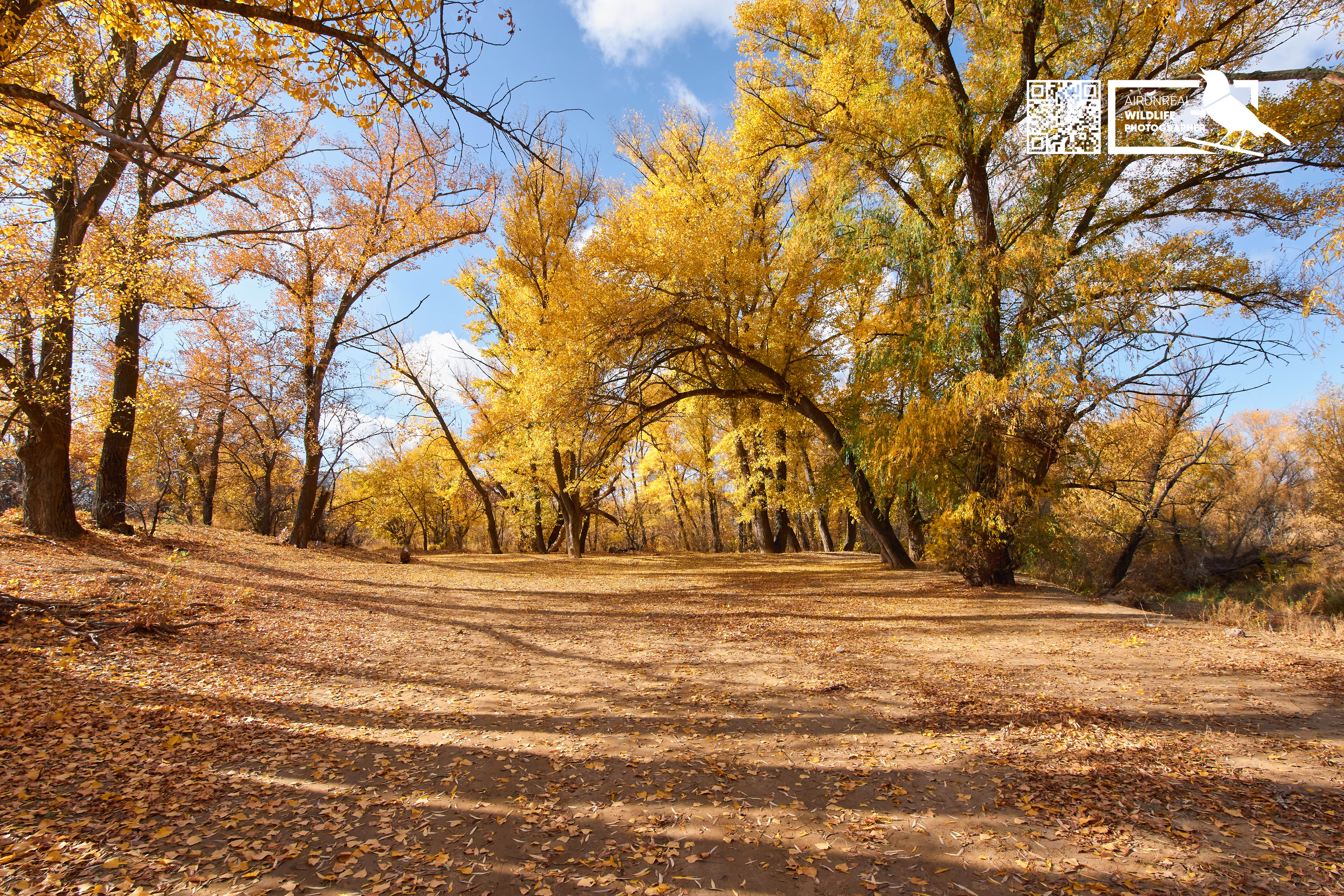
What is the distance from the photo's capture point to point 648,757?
3.96m

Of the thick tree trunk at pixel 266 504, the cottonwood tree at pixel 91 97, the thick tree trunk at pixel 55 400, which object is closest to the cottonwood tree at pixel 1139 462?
the cottonwood tree at pixel 91 97

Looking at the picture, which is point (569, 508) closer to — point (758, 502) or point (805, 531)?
point (758, 502)

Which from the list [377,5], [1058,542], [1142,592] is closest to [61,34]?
[377,5]

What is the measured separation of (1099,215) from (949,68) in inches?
149

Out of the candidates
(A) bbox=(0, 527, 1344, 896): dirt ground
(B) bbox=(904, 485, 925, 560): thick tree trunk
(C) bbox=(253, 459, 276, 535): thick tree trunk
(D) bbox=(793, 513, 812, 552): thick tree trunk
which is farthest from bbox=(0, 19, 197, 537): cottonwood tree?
(D) bbox=(793, 513, 812, 552): thick tree trunk

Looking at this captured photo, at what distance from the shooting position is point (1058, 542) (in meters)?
8.94

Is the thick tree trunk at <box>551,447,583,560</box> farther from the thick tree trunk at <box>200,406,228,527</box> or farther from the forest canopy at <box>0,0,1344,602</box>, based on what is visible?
the thick tree trunk at <box>200,406,228,527</box>

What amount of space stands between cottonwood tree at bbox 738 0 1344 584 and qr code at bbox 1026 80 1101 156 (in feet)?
0.81

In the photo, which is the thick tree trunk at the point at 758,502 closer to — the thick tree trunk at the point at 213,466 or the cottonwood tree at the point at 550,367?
the cottonwood tree at the point at 550,367

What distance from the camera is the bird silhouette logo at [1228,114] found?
28.1 feet

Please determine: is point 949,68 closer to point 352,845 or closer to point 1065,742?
point 1065,742

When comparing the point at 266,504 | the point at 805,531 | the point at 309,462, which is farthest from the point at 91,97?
the point at 805,531

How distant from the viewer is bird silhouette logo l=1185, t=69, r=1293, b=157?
8.55 metres

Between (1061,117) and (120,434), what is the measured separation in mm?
17273
